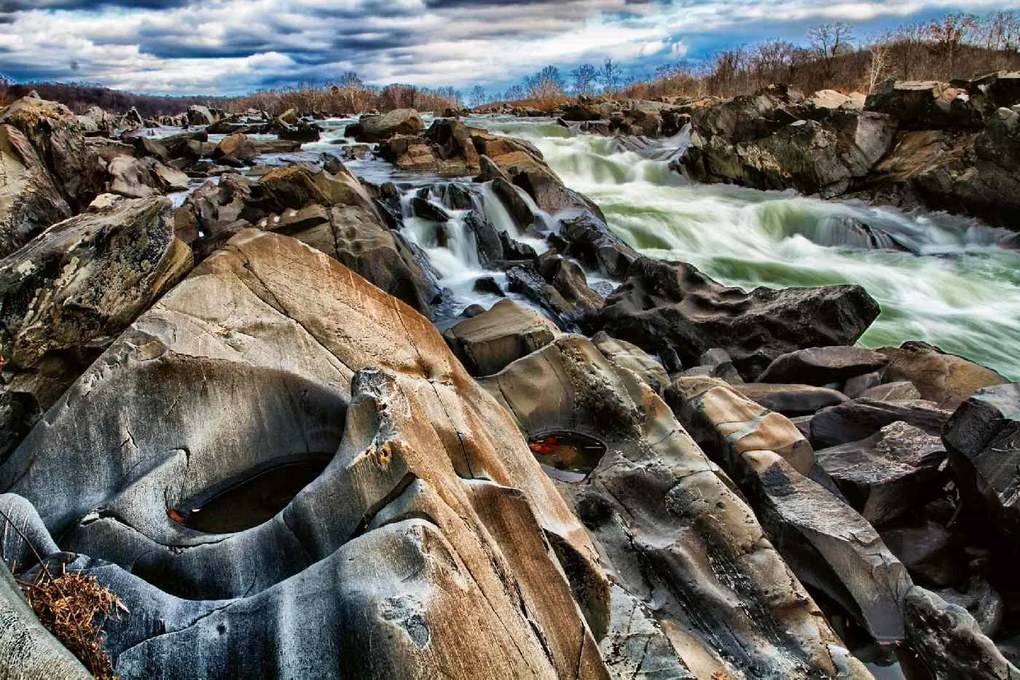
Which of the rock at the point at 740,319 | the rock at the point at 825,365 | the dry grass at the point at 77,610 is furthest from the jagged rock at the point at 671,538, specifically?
the rock at the point at 740,319

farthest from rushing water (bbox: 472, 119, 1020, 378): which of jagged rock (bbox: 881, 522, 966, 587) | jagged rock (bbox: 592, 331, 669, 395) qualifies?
jagged rock (bbox: 881, 522, 966, 587)

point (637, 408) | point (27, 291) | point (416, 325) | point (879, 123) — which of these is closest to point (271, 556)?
point (416, 325)

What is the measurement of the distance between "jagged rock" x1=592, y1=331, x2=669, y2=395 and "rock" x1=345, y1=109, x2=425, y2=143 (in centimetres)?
2225

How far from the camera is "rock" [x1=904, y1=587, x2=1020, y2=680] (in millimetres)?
4500

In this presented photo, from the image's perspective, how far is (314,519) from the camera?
3.88 m

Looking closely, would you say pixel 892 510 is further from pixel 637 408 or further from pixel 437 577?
pixel 437 577

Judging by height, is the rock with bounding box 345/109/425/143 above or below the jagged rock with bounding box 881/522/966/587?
above

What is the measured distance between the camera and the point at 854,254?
17.9 metres

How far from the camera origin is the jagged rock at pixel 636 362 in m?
7.81

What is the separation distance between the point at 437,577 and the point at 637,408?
3.81m

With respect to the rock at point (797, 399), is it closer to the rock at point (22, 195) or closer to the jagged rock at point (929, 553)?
the jagged rock at point (929, 553)

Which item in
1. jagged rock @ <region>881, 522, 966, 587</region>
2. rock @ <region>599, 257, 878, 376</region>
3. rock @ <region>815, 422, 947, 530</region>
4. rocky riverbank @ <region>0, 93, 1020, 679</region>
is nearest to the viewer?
rocky riverbank @ <region>0, 93, 1020, 679</region>

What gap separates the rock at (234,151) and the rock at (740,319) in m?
16.8

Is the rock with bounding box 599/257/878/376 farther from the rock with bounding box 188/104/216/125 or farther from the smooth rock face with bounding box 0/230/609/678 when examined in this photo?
the rock with bounding box 188/104/216/125
